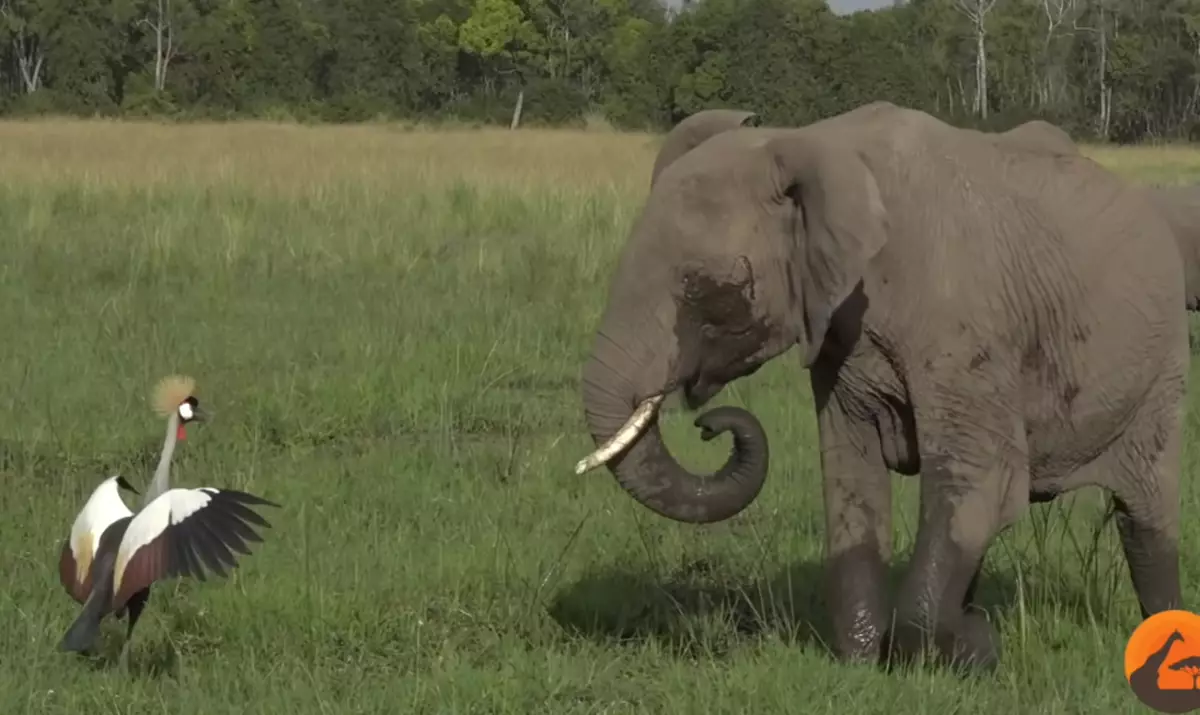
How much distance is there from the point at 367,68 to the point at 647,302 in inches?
1946

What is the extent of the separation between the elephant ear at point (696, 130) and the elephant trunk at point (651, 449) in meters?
0.63

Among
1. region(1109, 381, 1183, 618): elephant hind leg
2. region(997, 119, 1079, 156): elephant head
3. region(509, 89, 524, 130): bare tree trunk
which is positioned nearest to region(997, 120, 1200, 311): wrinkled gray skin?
region(997, 119, 1079, 156): elephant head

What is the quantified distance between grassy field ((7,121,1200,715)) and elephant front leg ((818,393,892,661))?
110 millimetres

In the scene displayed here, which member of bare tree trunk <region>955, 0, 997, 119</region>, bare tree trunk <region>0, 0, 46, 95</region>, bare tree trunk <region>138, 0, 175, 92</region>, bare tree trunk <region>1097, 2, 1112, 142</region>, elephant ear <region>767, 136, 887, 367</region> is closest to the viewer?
elephant ear <region>767, 136, 887, 367</region>

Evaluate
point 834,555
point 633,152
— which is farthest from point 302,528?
point 633,152

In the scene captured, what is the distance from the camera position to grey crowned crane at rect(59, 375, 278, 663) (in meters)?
3.58

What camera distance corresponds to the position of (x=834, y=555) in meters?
4.04

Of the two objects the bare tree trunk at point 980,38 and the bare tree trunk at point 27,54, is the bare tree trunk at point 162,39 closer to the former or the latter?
the bare tree trunk at point 27,54

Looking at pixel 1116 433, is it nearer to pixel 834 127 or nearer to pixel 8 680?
pixel 834 127

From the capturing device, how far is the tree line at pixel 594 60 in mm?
43594

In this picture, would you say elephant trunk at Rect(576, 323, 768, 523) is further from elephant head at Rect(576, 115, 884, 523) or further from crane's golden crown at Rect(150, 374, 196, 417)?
crane's golden crown at Rect(150, 374, 196, 417)

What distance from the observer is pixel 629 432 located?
353 centimetres

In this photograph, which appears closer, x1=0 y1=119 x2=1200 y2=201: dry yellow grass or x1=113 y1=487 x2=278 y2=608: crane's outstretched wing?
x1=113 y1=487 x2=278 y2=608: crane's outstretched wing

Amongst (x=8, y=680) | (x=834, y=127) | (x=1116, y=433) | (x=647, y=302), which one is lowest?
(x=8, y=680)
